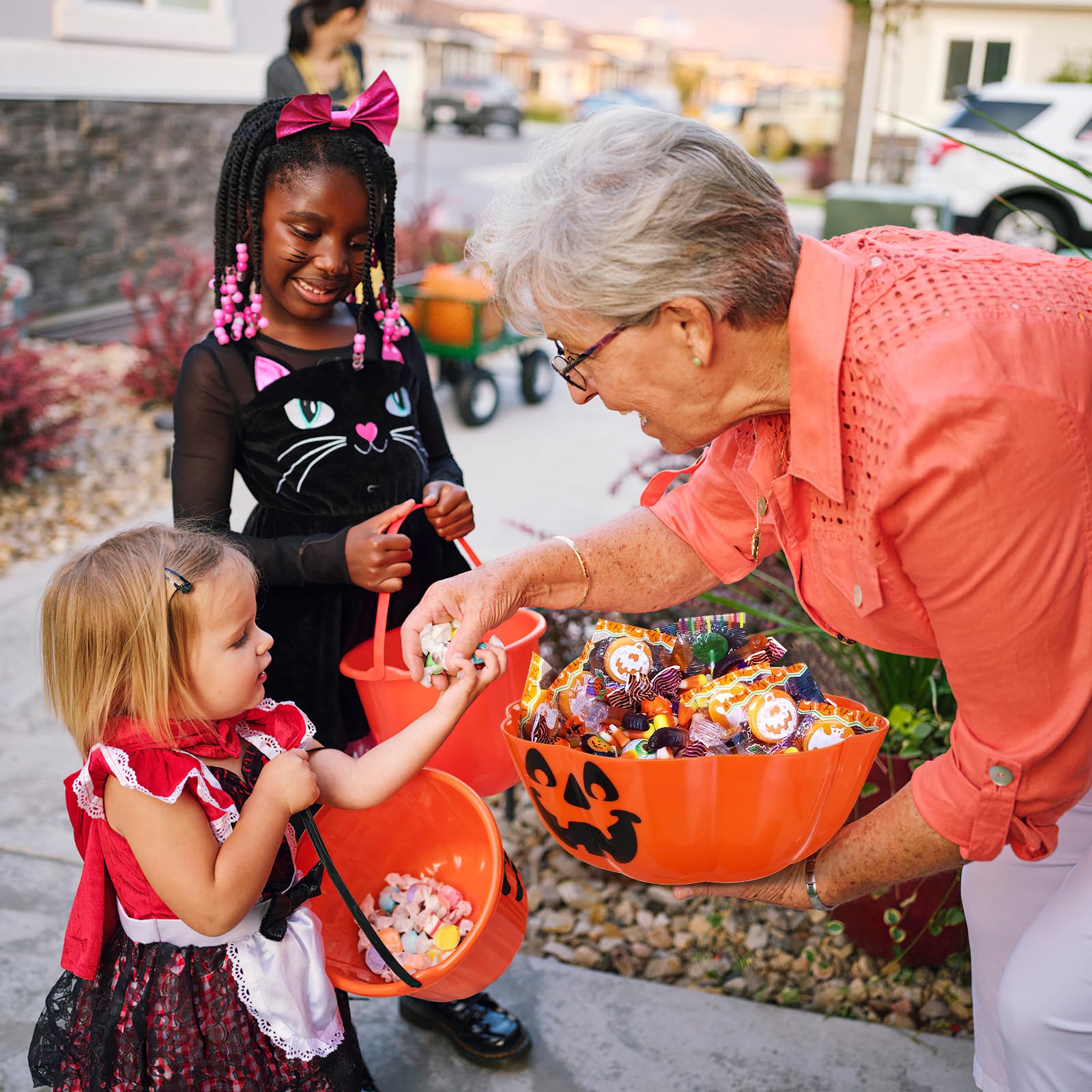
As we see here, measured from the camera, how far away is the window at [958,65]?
2094 centimetres

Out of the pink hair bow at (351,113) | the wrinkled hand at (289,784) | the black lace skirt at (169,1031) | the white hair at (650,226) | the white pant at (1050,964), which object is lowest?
the black lace skirt at (169,1031)

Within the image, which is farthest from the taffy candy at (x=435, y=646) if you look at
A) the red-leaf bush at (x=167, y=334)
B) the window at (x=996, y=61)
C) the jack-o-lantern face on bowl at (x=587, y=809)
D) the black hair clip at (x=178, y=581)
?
the window at (x=996, y=61)

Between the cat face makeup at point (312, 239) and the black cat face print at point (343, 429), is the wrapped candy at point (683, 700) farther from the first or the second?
the cat face makeup at point (312, 239)

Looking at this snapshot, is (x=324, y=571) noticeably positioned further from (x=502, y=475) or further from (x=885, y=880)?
(x=502, y=475)

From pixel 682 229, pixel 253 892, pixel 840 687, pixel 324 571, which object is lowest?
pixel 840 687

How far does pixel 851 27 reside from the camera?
18.1 meters

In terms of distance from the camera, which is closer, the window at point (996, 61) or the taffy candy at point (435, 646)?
the taffy candy at point (435, 646)

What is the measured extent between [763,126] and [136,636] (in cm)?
2979

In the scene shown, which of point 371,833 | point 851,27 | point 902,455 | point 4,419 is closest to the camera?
point 902,455

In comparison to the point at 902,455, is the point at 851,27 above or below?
above

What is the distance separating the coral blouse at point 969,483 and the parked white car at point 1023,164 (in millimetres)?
10297

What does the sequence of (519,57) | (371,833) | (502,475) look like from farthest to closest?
(519,57) < (502,475) < (371,833)

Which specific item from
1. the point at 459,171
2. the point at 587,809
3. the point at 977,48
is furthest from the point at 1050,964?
the point at 977,48

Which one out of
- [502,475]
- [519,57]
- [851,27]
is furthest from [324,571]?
[519,57]
